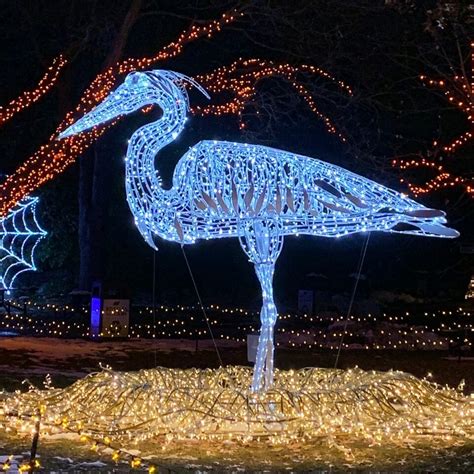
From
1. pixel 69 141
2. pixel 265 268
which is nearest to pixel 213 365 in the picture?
pixel 69 141

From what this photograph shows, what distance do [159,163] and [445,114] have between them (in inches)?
272

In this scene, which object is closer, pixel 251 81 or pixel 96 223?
pixel 251 81

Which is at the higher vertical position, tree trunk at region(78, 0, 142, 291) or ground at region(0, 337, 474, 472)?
tree trunk at region(78, 0, 142, 291)

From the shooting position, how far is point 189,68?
68.4 feet

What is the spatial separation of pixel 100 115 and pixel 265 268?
7.54 ft

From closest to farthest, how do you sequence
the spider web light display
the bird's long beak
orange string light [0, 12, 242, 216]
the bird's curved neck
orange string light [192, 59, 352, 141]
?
1. the bird's curved neck
2. the bird's long beak
3. orange string light [0, 12, 242, 216]
4. orange string light [192, 59, 352, 141]
5. the spider web light display

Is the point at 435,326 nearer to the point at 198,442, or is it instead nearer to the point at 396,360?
the point at 396,360

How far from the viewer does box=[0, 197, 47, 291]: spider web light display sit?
25.3 meters

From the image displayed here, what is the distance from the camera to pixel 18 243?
89.5 feet

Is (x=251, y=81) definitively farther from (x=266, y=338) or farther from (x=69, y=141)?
(x=266, y=338)

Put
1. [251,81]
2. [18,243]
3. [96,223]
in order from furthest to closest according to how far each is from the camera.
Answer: [18,243] < [96,223] < [251,81]

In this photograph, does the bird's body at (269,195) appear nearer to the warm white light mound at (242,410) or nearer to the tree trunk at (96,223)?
the warm white light mound at (242,410)

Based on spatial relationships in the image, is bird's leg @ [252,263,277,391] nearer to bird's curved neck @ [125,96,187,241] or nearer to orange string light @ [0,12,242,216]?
bird's curved neck @ [125,96,187,241]

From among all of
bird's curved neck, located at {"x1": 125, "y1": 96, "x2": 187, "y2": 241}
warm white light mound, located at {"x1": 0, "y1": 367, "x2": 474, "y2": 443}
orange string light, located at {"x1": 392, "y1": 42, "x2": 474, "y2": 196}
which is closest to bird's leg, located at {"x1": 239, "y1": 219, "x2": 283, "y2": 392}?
warm white light mound, located at {"x1": 0, "y1": 367, "x2": 474, "y2": 443}
